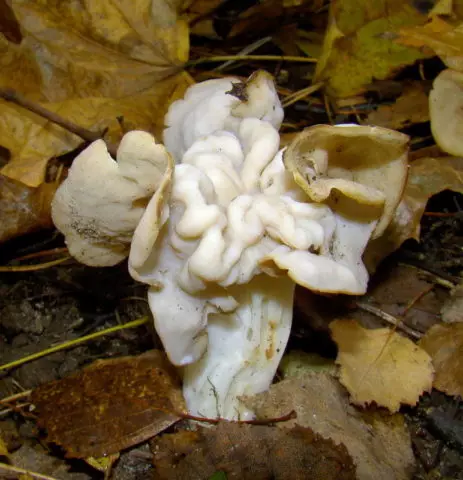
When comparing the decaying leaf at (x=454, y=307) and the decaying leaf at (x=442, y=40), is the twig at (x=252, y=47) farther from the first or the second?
the decaying leaf at (x=454, y=307)

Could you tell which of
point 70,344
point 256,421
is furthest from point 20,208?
point 256,421

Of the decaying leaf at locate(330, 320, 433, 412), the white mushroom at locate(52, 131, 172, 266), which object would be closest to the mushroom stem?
the decaying leaf at locate(330, 320, 433, 412)

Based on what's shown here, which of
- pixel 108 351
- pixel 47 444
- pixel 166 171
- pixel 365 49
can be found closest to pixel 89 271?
pixel 108 351

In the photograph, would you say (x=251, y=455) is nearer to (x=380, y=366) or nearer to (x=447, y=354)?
(x=380, y=366)

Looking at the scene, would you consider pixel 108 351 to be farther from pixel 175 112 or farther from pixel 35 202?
pixel 175 112

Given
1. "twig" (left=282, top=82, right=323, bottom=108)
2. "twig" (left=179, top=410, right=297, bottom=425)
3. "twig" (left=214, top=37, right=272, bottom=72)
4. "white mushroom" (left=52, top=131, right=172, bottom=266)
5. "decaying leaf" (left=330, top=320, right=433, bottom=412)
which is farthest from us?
"twig" (left=214, top=37, right=272, bottom=72)

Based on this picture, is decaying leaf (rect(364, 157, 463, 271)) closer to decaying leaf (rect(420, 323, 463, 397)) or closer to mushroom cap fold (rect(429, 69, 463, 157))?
mushroom cap fold (rect(429, 69, 463, 157))
